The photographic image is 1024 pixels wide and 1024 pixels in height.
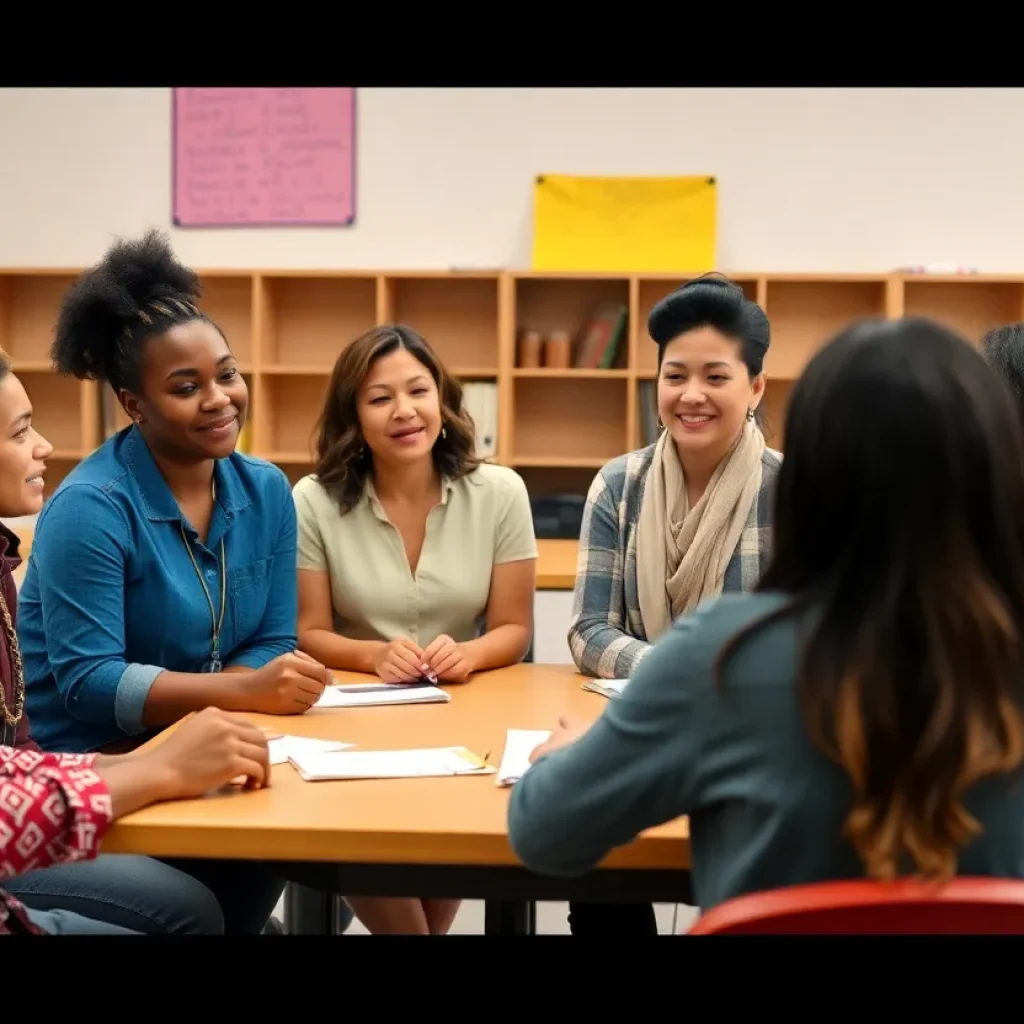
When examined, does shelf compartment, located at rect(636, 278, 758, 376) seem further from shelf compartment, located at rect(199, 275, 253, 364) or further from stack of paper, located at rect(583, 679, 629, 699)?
stack of paper, located at rect(583, 679, 629, 699)

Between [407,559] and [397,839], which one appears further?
[407,559]

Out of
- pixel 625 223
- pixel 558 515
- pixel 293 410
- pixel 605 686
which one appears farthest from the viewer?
pixel 293 410

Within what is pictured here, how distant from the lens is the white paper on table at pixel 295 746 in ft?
5.11

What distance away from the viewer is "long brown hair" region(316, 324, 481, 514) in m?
2.48

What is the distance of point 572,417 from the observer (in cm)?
512

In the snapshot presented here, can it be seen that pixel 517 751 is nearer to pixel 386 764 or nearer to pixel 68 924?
pixel 386 764

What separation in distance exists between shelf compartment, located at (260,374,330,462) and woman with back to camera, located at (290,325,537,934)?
8.72ft

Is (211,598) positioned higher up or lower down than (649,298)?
lower down

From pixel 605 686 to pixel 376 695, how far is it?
1.28ft

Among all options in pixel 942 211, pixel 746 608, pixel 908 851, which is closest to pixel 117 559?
pixel 746 608

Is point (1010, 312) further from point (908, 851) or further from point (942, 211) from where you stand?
point (908, 851)

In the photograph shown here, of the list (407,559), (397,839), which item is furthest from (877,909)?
(407,559)

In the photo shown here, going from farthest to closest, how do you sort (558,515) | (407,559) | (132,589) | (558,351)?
(558,351) < (558,515) < (407,559) < (132,589)
